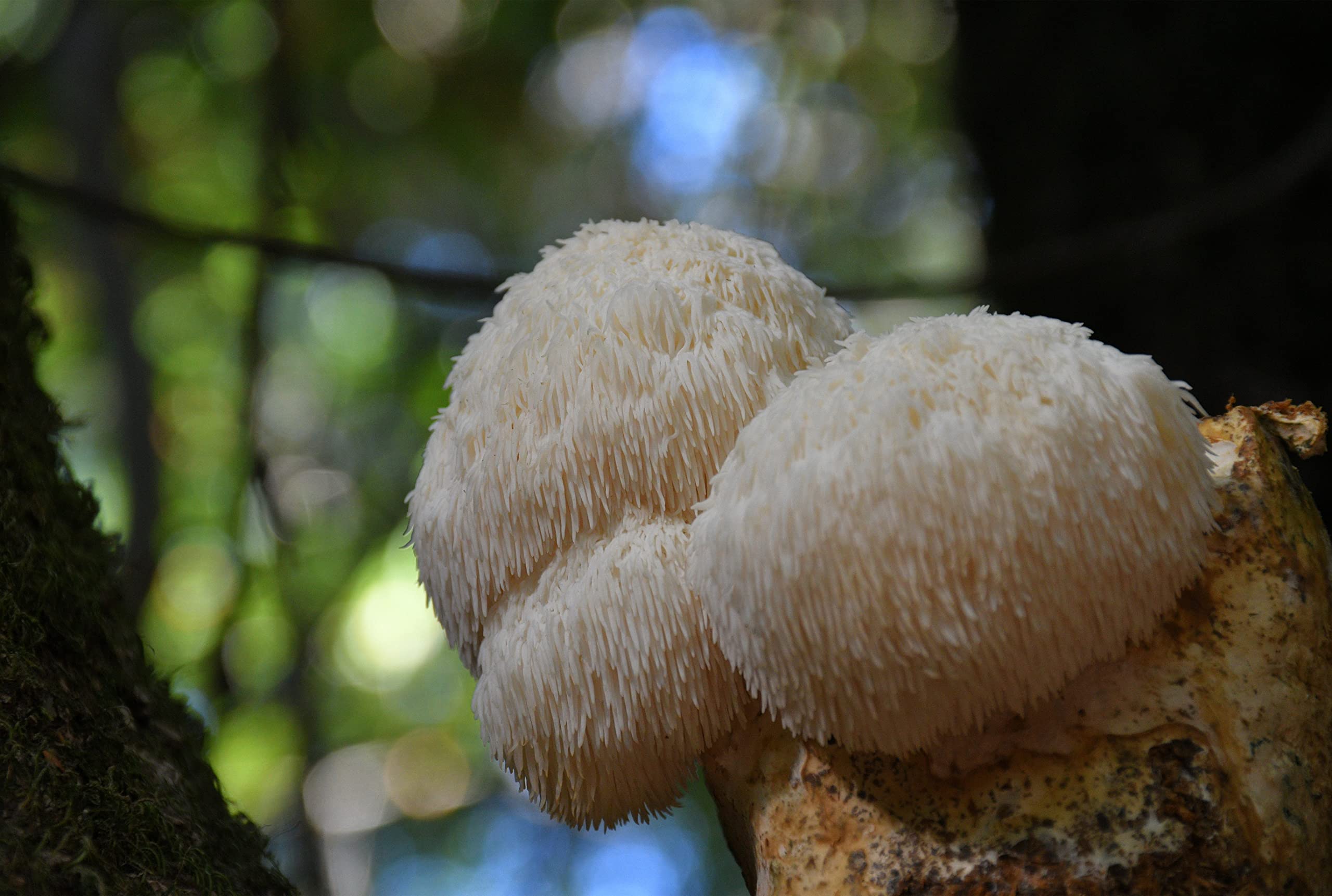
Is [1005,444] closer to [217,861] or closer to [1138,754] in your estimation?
[1138,754]

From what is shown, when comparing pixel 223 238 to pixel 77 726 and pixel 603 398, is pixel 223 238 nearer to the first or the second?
pixel 77 726

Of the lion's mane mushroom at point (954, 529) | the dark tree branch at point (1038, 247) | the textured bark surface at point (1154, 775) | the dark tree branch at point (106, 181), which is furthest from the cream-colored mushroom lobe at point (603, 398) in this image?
the dark tree branch at point (106, 181)

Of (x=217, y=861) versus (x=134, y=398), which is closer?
(x=217, y=861)

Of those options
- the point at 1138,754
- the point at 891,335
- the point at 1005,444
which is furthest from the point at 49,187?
the point at 1138,754

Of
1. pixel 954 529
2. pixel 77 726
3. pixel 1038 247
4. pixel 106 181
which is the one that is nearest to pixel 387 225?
pixel 106 181

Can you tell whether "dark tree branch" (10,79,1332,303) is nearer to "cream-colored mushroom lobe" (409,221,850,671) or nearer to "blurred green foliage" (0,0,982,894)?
"cream-colored mushroom lobe" (409,221,850,671)

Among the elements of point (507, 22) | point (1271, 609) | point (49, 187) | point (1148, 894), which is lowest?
point (1148, 894)

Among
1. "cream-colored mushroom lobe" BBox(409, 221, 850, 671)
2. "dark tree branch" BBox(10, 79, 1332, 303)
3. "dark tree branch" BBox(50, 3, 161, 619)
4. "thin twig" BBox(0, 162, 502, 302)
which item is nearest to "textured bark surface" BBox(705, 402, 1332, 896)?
"cream-colored mushroom lobe" BBox(409, 221, 850, 671)
